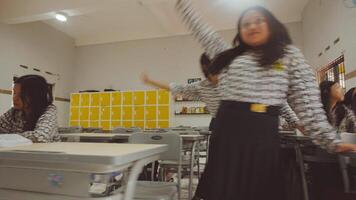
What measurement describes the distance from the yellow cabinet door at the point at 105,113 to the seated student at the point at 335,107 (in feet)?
20.2

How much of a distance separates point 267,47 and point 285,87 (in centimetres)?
19

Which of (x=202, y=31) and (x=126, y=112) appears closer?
(x=202, y=31)

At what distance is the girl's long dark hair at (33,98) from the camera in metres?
1.76

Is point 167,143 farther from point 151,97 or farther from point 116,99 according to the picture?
point 116,99

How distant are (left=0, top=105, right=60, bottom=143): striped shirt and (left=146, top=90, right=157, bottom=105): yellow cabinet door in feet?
18.3

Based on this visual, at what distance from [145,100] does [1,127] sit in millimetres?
5686

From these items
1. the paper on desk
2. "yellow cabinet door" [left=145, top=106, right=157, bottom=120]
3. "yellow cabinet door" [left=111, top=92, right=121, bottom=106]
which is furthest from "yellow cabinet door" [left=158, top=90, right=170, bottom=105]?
the paper on desk

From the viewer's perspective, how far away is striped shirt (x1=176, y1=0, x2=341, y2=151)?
3.59ft

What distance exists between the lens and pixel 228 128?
111 cm

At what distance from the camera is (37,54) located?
7.57 m

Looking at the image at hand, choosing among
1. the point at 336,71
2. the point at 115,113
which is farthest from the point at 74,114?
the point at 336,71

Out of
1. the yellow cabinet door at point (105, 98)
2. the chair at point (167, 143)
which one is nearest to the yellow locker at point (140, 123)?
the yellow cabinet door at point (105, 98)

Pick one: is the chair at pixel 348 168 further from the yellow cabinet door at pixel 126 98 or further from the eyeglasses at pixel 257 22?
the yellow cabinet door at pixel 126 98

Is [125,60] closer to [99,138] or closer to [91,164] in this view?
[99,138]
